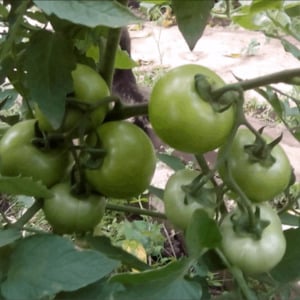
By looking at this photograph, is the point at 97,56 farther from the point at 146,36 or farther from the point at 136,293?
the point at 146,36

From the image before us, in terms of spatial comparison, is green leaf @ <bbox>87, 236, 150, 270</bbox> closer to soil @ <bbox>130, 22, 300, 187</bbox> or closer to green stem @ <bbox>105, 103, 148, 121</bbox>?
green stem @ <bbox>105, 103, 148, 121</bbox>

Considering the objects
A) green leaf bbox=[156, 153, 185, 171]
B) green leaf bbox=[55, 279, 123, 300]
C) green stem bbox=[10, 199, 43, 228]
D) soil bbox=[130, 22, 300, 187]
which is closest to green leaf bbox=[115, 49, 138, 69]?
green leaf bbox=[156, 153, 185, 171]

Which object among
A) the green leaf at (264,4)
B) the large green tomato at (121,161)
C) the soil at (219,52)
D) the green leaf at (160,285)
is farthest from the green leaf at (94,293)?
the soil at (219,52)

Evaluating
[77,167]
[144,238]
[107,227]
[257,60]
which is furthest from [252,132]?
[257,60]

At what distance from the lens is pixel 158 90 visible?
0.55 meters

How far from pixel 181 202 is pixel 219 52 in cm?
249

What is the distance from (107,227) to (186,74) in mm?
1225

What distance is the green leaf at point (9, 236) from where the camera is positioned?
22.0 inches

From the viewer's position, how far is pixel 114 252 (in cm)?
62

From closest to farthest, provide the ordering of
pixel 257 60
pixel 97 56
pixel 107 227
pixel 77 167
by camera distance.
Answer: pixel 77 167 → pixel 97 56 → pixel 107 227 → pixel 257 60

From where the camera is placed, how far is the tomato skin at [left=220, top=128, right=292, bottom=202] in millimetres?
592

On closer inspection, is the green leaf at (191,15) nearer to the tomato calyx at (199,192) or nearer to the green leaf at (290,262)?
the tomato calyx at (199,192)

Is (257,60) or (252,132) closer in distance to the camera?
(252,132)

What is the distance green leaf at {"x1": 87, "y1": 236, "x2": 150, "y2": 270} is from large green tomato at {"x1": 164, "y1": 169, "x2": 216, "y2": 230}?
5 cm
